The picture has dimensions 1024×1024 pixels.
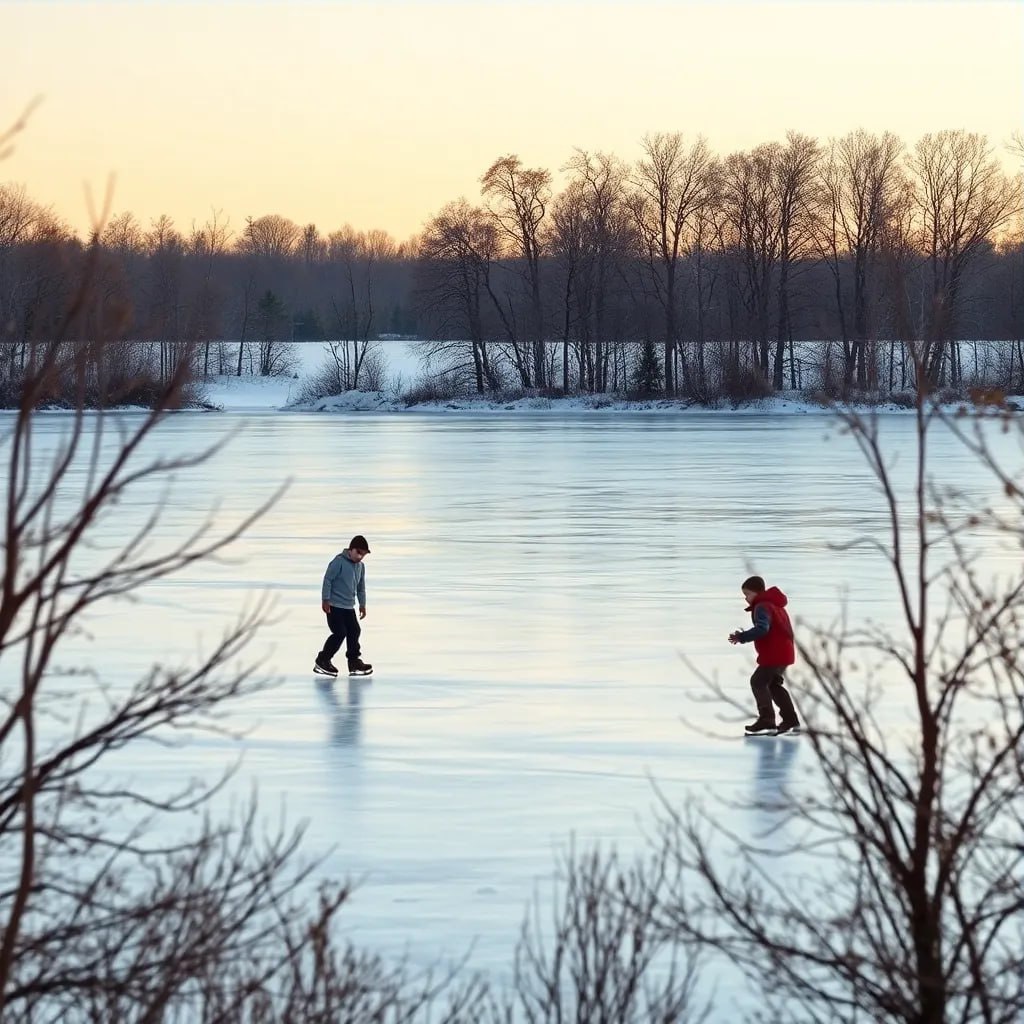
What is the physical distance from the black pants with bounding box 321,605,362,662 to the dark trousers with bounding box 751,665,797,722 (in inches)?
134

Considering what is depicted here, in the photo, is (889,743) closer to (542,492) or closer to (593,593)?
(593,593)

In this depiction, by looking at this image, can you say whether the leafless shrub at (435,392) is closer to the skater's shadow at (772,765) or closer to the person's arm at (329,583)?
the person's arm at (329,583)

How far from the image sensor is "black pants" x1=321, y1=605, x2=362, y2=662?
13977 millimetres

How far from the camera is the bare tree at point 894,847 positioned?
Answer: 5320mm

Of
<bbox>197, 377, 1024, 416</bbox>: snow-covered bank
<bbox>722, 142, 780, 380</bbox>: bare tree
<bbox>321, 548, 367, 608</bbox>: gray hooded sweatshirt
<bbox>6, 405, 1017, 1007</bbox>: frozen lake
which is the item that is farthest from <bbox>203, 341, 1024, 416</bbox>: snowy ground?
<bbox>321, 548, 367, 608</bbox>: gray hooded sweatshirt

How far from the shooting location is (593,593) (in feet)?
61.0

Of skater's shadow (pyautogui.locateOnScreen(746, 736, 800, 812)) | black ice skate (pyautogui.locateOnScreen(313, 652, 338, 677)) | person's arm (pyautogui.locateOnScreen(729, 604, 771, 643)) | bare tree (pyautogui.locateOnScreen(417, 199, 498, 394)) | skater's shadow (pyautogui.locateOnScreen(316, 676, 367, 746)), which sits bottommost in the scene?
skater's shadow (pyautogui.locateOnScreen(746, 736, 800, 812))

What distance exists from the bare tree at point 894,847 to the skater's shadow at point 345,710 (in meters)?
2.73

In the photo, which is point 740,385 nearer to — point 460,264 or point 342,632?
point 460,264

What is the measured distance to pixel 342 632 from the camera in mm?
14016

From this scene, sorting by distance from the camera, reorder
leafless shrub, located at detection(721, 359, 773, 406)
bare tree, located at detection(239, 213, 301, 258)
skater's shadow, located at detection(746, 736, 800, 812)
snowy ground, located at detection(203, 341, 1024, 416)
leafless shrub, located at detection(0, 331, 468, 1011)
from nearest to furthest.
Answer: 1. leafless shrub, located at detection(0, 331, 468, 1011)
2. skater's shadow, located at detection(746, 736, 800, 812)
3. leafless shrub, located at detection(721, 359, 773, 406)
4. snowy ground, located at detection(203, 341, 1024, 416)
5. bare tree, located at detection(239, 213, 301, 258)

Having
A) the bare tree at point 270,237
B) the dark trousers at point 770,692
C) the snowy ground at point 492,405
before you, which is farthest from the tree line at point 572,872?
the bare tree at point 270,237

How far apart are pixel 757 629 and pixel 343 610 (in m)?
3.60

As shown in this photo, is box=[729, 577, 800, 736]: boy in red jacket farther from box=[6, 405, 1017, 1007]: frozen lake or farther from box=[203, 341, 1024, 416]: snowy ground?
box=[203, 341, 1024, 416]: snowy ground
